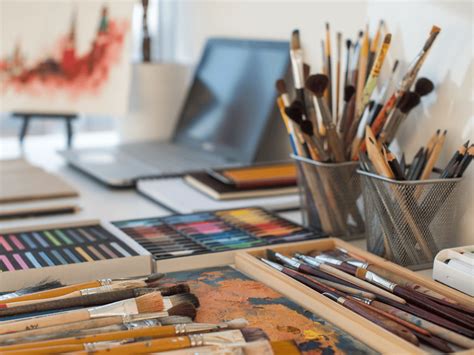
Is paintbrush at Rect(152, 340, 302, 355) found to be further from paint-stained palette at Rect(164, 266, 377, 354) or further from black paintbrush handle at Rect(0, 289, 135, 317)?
black paintbrush handle at Rect(0, 289, 135, 317)

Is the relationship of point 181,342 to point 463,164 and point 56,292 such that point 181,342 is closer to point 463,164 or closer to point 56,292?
point 56,292

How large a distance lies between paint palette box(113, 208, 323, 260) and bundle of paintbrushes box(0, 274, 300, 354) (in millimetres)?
119

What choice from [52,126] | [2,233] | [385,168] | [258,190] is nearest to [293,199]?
[258,190]

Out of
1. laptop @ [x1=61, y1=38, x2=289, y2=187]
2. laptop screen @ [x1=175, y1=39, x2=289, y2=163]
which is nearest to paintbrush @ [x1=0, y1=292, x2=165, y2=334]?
laptop @ [x1=61, y1=38, x2=289, y2=187]

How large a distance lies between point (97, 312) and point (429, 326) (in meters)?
0.31

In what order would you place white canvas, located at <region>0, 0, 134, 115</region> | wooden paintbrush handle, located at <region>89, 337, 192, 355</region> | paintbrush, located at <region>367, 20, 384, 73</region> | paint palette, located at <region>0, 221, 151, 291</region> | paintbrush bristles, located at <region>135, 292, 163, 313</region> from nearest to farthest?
1. wooden paintbrush handle, located at <region>89, 337, 192, 355</region>
2. paintbrush bristles, located at <region>135, 292, 163, 313</region>
3. paint palette, located at <region>0, 221, 151, 291</region>
4. paintbrush, located at <region>367, 20, 384, 73</region>
5. white canvas, located at <region>0, 0, 134, 115</region>

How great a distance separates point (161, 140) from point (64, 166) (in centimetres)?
28

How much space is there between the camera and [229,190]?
1.23 metres

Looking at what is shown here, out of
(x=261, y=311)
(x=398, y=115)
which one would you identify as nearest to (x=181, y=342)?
(x=261, y=311)

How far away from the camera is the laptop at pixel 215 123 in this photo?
1482 millimetres

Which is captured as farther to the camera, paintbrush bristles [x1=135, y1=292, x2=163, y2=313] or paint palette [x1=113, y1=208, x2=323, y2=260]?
paint palette [x1=113, y1=208, x2=323, y2=260]

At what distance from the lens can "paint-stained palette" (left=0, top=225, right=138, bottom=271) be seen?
35.4 inches

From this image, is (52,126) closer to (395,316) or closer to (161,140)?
(161,140)

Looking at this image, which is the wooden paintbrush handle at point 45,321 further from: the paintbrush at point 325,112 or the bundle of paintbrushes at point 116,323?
the paintbrush at point 325,112
